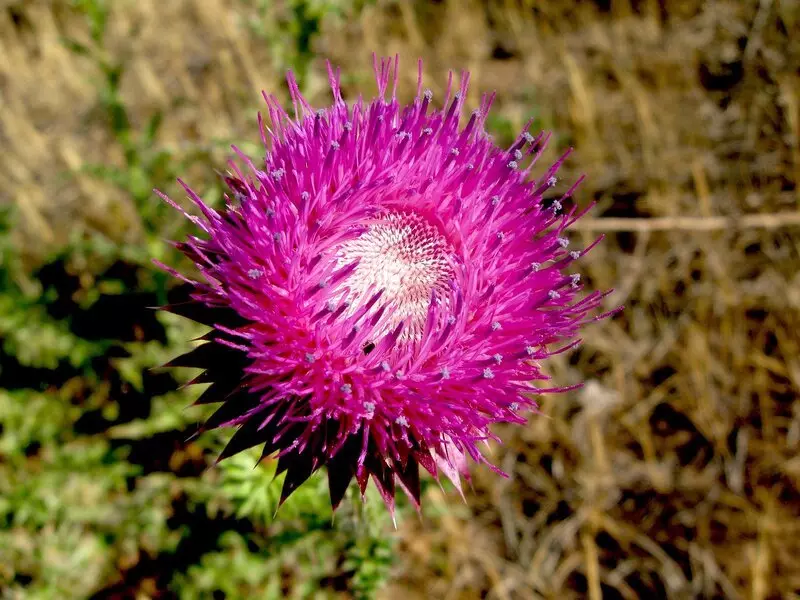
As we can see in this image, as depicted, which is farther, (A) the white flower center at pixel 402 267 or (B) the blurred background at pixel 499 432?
(B) the blurred background at pixel 499 432

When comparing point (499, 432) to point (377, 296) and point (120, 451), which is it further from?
point (377, 296)

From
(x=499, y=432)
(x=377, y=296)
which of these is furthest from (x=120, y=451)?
(x=377, y=296)

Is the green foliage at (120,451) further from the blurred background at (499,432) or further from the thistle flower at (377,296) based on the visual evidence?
the thistle flower at (377,296)

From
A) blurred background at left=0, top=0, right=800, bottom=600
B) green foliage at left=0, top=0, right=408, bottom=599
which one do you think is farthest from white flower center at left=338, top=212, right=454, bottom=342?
green foliage at left=0, top=0, right=408, bottom=599

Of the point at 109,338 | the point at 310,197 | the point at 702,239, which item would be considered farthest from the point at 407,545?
the point at 702,239

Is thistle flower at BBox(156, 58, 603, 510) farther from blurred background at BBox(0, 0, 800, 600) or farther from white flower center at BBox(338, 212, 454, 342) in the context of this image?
blurred background at BBox(0, 0, 800, 600)

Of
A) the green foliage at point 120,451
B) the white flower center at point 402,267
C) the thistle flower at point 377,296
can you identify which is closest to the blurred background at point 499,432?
the green foliage at point 120,451
